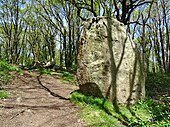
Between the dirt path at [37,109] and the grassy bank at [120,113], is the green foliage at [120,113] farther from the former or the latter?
the dirt path at [37,109]

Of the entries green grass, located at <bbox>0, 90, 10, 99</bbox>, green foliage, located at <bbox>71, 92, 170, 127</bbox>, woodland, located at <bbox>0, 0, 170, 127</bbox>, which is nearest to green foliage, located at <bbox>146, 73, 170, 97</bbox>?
woodland, located at <bbox>0, 0, 170, 127</bbox>

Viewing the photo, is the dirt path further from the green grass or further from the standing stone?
the standing stone

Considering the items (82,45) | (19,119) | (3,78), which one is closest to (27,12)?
(3,78)

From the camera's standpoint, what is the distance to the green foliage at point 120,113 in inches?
262

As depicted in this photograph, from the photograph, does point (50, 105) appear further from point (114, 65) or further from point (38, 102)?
point (114, 65)

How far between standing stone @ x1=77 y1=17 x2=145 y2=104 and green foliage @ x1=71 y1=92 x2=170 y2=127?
0.41m

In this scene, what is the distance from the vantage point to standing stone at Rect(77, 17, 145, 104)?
8.51 meters

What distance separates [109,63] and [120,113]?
189cm

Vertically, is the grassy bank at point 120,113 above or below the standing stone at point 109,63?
below

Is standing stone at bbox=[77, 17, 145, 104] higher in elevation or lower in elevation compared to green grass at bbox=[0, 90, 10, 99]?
higher

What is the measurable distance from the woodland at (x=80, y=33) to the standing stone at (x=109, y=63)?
480 mm

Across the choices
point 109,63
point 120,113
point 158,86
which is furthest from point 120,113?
point 158,86

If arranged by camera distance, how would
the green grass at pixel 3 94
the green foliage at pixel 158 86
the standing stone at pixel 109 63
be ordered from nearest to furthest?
the standing stone at pixel 109 63, the green grass at pixel 3 94, the green foliage at pixel 158 86

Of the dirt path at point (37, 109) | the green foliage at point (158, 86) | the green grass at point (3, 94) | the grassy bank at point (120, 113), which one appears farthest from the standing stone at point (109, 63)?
the green foliage at point (158, 86)
